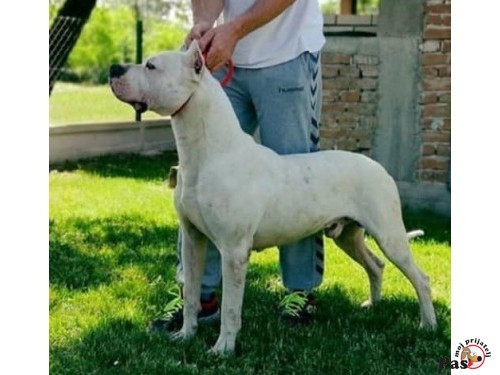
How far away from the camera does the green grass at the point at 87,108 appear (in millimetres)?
12547

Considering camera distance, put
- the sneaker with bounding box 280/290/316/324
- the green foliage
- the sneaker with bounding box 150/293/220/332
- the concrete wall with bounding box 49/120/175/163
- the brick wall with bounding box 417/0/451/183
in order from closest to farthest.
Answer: the sneaker with bounding box 150/293/220/332, the sneaker with bounding box 280/290/316/324, the brick wall with bounding box 417/0/451/183, the concrete wall with bounding box 49/120/175/163, the green foliage

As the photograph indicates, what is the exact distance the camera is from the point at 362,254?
4.81 m

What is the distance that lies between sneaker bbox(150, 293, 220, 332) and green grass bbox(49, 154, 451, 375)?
0.28 ft

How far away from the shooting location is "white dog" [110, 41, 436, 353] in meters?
3.82

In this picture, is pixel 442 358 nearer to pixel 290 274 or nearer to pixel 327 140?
pixel 290 274

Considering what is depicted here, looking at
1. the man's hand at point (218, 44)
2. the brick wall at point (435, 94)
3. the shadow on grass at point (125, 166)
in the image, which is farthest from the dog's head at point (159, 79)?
the shadow on grass at point (125, 166)

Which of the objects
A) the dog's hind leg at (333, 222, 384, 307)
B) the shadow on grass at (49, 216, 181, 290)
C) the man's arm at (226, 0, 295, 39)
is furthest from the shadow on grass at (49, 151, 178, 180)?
the man's arm at (226, 0, 295, 39)

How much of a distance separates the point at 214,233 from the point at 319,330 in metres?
0.82

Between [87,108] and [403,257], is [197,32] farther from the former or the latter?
[87,108]

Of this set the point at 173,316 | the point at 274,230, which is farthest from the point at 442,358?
the point at 173,316

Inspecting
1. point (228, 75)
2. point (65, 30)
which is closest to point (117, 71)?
point (228, 75)

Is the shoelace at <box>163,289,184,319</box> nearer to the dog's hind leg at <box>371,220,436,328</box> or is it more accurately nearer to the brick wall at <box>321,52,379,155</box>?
the dog's hind leg at <box>371,220,436,328</box>

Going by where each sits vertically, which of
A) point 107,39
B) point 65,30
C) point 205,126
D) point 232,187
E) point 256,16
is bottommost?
point 232,187

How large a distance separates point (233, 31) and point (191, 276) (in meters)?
1.10
